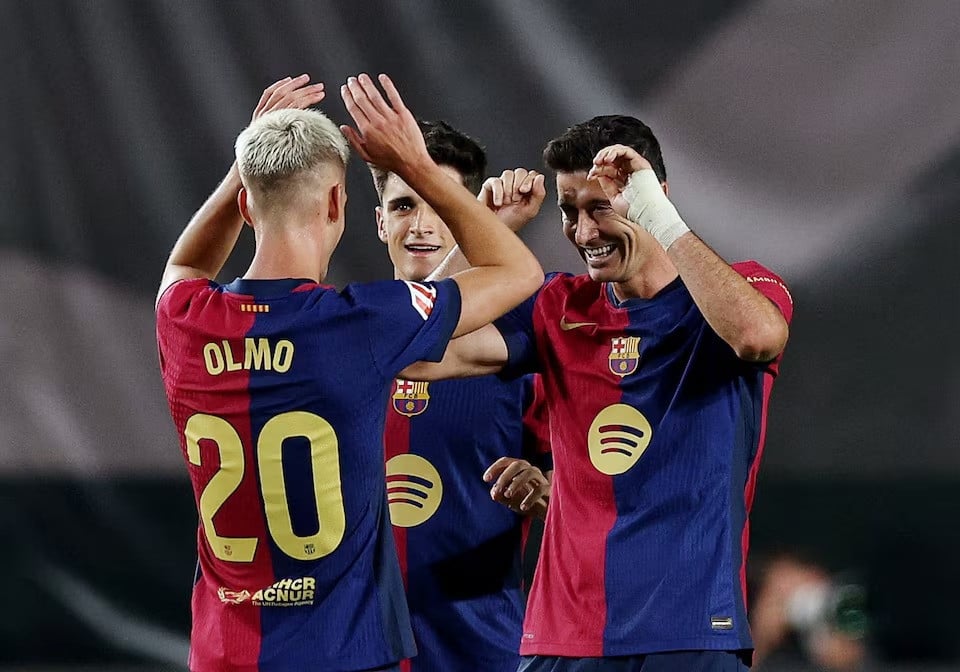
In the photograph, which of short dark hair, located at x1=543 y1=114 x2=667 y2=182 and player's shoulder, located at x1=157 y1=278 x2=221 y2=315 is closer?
player's shoulder, located at x1=157 y1=278 x2=221 y2=315

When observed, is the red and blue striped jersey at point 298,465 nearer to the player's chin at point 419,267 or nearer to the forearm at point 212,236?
the forearm at point 212,236

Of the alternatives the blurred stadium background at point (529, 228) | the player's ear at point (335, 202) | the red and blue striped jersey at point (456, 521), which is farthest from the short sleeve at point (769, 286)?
the blurred stadium background at point (529, 228)

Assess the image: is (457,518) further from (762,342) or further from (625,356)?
(762,342)

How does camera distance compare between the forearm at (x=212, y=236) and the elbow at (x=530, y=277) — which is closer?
the elbow at (x=530, y=277)

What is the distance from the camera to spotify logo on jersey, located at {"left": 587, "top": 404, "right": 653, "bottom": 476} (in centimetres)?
288

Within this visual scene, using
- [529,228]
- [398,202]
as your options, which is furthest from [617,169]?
[529,228]

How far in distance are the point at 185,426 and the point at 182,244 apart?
0.50 metres

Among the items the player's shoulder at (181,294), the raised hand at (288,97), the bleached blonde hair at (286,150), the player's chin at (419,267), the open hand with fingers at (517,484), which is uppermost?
the raised hand at (288,97)

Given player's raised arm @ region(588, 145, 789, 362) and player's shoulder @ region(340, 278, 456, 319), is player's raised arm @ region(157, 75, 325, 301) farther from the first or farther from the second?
player's raised arm @ region(588, 145, 789, 362)

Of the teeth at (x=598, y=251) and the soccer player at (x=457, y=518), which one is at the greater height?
the teeth at (x=598, y=251)

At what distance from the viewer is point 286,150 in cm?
251

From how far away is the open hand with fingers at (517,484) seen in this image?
3105mm

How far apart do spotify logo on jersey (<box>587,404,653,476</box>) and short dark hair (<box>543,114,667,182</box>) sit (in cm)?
57

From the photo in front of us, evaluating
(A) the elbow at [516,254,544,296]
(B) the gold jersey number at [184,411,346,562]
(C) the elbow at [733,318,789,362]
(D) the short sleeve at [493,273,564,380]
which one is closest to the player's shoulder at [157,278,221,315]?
(B) the gold jersey number at [184,411,346,562]
